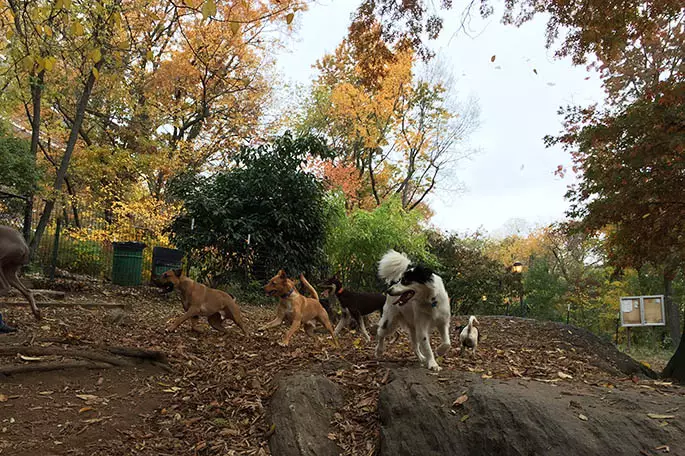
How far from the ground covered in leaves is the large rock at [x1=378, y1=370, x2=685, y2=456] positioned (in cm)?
33

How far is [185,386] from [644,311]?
15.4m

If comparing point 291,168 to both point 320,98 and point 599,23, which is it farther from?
point 320,98

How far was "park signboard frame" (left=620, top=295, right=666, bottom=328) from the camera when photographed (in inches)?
580

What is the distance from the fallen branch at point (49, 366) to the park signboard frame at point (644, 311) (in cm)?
1588

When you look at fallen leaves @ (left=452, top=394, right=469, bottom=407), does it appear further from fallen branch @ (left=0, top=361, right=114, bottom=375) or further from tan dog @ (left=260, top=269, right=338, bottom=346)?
fallen branch @ (left=0, top=361, right=114, bottom=375)

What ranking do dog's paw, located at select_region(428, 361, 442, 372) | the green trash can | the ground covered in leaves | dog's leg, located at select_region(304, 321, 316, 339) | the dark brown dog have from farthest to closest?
1. the green trash can
2. the dark brown dog
3. dog's leg, located at select_region(304, 321, 316, 339)
4. dog's paw, located at select_region(428, 361, 442, 372)
5. the ground covered in leaves

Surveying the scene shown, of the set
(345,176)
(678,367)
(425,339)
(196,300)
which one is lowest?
(678,367)

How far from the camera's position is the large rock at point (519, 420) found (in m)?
3.08

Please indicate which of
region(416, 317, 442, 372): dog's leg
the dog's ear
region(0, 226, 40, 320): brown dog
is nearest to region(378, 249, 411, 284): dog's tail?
the dog's ear

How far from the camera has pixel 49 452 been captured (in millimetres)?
3322

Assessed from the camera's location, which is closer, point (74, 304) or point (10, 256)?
point (10, 256)

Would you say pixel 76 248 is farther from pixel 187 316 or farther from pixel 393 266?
pixel 393 266

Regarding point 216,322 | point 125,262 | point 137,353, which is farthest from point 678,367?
point 125,262

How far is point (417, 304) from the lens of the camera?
186 inches
